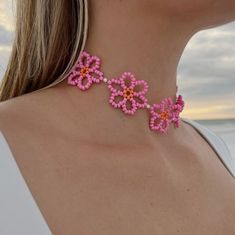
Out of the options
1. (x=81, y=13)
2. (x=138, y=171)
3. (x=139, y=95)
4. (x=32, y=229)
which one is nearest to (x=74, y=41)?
(x=81, y=13)

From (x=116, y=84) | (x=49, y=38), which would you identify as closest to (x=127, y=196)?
(x=116, y=84)

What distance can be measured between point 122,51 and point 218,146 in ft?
1.22

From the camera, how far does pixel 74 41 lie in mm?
898

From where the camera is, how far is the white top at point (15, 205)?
0.67 metres

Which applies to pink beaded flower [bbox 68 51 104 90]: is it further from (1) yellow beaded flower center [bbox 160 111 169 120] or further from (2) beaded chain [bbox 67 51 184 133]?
(1) yellow beaded flower center [bbox 160 111 169 120]

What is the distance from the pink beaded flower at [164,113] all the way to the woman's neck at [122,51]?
0.03 m

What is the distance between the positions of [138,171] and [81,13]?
0.29 metres

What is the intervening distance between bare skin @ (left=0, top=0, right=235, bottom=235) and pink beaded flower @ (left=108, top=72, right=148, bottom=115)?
13 millimetres

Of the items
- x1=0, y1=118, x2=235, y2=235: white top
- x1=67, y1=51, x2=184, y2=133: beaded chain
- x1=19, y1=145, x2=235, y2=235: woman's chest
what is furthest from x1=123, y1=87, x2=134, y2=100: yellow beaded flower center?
x1=0, y1=118, x2=235, y2=235: white top

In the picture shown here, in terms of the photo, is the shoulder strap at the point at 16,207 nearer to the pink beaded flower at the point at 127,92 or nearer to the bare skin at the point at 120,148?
the bare skin at the point at 120,148

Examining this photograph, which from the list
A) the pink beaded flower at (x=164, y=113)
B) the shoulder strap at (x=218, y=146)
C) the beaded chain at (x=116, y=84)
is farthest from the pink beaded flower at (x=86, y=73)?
the shoulder strap at (x=218, y=146)

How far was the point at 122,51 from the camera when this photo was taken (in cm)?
88

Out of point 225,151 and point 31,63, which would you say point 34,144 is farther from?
point 225,151

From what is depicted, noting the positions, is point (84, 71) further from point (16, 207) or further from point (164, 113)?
point (16, 207)
